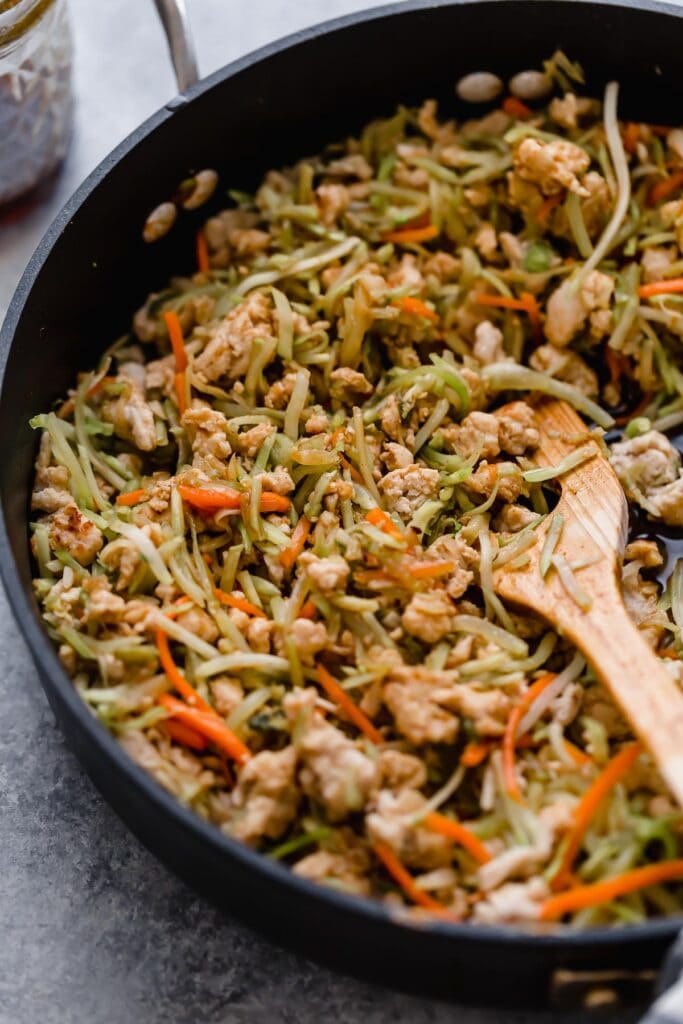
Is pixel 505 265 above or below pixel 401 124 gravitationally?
below

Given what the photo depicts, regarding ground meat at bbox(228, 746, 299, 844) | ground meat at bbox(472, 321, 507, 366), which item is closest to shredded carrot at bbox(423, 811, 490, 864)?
ground meat at bbox(228, 746, 299, 844)

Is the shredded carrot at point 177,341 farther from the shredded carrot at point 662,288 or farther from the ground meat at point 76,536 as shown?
the shredded carrot at point 662,288

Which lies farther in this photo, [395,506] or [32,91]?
[32,91]

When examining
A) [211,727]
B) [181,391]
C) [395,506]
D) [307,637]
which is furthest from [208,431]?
[211,727]

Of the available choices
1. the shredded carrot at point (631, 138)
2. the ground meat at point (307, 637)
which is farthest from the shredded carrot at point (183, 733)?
the shredded carrot at point (631, 138)

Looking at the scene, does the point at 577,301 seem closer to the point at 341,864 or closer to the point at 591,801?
the point at 591,801

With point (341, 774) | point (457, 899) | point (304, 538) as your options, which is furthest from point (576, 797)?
point (304, 538)

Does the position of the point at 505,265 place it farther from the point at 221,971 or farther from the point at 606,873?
the point at 221,971

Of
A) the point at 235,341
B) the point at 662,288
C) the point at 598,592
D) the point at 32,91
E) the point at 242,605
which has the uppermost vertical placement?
the point at 32,91
